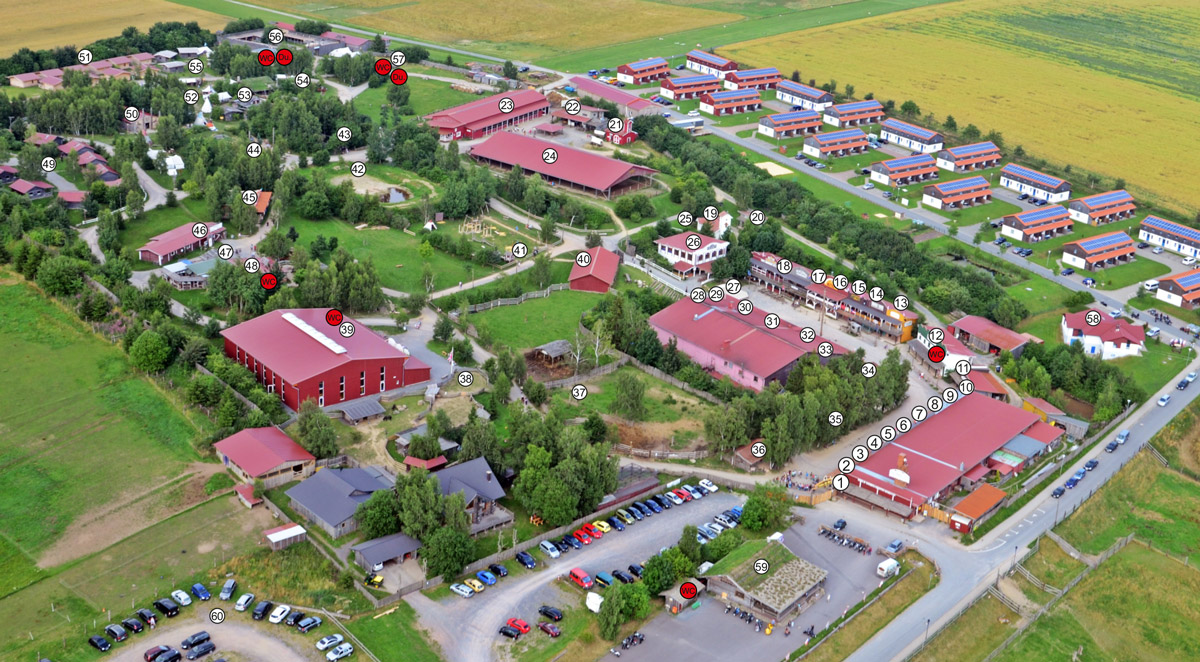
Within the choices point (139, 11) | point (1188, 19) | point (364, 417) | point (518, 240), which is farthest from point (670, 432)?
point (1188, 19)

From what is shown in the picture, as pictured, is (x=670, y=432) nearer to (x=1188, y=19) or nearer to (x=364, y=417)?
(x=364, y=417)

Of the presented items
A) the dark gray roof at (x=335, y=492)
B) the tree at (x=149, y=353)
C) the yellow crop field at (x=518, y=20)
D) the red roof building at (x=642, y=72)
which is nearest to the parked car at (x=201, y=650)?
the dark gray roof at (x=335, y=492)

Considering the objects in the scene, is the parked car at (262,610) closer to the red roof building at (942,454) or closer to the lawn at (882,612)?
the lawn at (882,612)

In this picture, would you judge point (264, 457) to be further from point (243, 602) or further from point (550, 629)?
point (550, 629)

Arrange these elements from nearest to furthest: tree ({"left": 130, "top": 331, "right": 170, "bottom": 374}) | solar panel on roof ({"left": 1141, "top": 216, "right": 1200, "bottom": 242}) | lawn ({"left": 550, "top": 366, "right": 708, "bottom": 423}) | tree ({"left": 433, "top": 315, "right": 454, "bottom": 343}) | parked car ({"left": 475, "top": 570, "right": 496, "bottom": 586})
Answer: parked car ({"left": 475, "top": 570, "right": 496, "bottom": 586}) → tree ({"left": 130, "top": 331, "right": 170, "bottom": 374}) → lawn ({"left": 550, "top": 366, "right": 708, "bottom": 423}) → tree ({"left": 433, "top": 315, "right": 454, "bottom": 343}) → solar panel on roof ({"left": 1141, "top": 216, "right": 1200, "bottom": 242})

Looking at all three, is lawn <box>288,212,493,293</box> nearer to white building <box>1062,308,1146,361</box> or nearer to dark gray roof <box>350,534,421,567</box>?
dark gray roof <box>350,534,421,567</box>

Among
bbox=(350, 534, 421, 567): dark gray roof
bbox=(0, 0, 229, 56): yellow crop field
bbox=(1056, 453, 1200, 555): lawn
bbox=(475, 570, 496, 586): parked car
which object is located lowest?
bbox=(1056, 453, 1200, 555): lawn

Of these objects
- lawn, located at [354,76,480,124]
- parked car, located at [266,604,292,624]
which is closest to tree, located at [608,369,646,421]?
parked car, located at [266,604,292,624]
